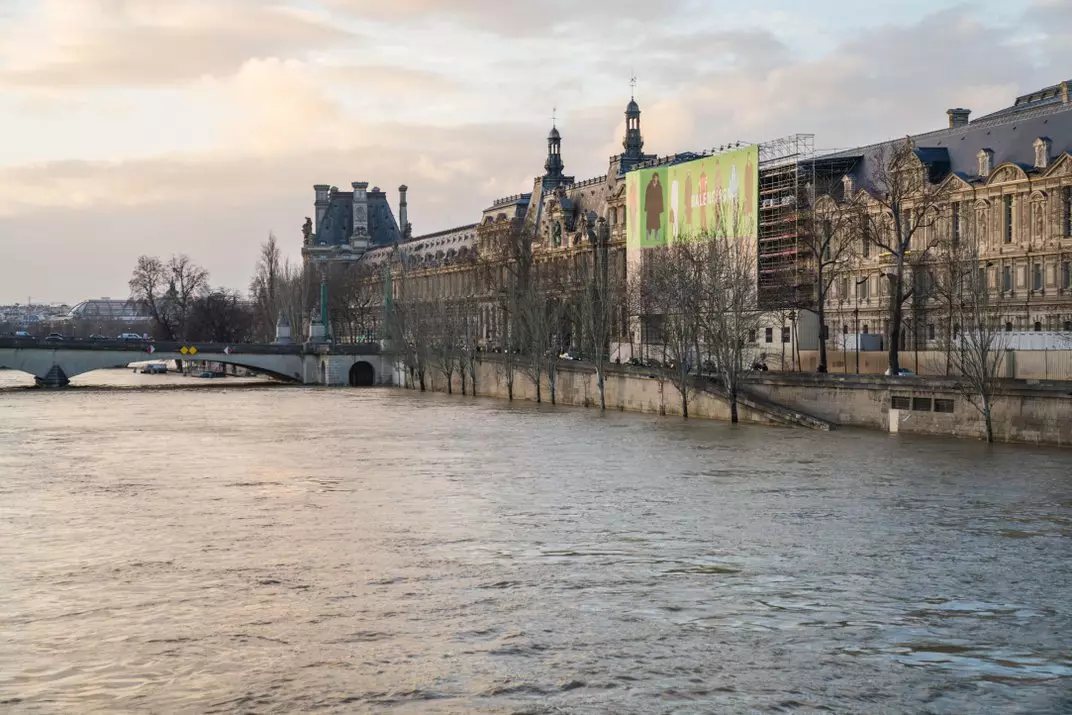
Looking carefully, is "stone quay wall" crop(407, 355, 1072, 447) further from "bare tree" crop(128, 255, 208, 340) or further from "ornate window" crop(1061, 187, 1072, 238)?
"bare tree" crop(128, 255, 208, 340)

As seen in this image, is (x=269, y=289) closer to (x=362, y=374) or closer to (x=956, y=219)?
(x=362, y=374)

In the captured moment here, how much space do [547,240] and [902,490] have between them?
84.1m

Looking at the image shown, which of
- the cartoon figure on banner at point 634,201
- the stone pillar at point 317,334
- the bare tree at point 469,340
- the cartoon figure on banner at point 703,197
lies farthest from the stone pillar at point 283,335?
the cartoon figure on banner at point 703,197

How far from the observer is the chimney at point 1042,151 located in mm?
63156

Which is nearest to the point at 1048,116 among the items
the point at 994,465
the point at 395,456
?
the point at 994,465

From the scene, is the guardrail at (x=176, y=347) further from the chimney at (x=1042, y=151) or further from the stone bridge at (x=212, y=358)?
the chimney at (x=1042, y=151)

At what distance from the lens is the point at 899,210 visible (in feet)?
183

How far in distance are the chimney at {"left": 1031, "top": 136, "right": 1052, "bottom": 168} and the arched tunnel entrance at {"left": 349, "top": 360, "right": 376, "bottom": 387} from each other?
5925 centimetres

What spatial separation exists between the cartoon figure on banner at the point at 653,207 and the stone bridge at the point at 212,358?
26349mm

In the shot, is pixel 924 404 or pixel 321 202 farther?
pixel 321 202

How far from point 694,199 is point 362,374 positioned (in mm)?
36719

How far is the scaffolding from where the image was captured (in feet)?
247

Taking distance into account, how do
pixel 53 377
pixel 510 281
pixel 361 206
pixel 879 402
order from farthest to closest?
pixel 361 206
pixel 53 377
pixel 510 281
pixel 879 402

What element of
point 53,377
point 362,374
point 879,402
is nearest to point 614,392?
point 879,402
